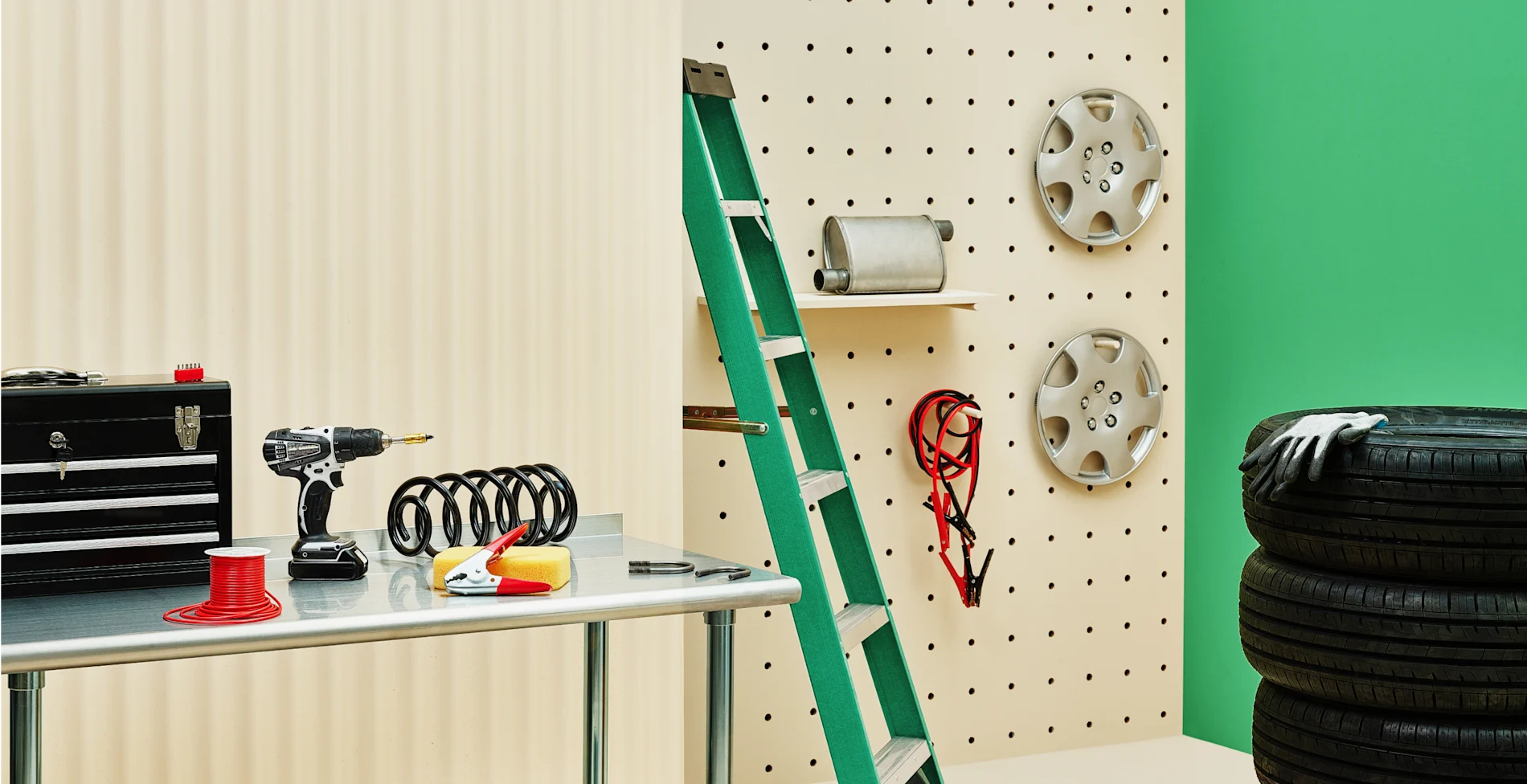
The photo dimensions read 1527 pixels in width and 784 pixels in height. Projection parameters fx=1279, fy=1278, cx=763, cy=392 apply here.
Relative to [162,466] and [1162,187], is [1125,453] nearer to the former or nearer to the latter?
[1162,187]

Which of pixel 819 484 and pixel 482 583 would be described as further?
pixel 819 484

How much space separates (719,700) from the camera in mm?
1960

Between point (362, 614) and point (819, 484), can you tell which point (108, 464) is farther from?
point (819, 484)

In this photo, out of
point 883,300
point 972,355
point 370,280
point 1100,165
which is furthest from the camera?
point 1100,165

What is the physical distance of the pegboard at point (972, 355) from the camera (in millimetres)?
3277

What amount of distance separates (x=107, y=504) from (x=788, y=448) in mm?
1243

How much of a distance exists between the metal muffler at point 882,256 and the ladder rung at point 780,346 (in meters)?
0.44

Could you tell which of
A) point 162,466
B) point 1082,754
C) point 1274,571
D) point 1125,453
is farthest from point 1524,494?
point 162,466

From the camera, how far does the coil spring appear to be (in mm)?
2070

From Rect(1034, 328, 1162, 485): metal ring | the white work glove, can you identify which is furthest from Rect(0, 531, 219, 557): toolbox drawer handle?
Rect(1034, 328, 1162, 485): metal ring

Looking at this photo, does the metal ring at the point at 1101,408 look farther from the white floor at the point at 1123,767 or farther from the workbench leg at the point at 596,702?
the workbench leg at the point at 596,702

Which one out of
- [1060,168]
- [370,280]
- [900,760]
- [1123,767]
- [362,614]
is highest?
[1060,168]

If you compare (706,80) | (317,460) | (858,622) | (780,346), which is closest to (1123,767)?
(858,622)

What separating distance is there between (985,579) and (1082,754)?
61cm
